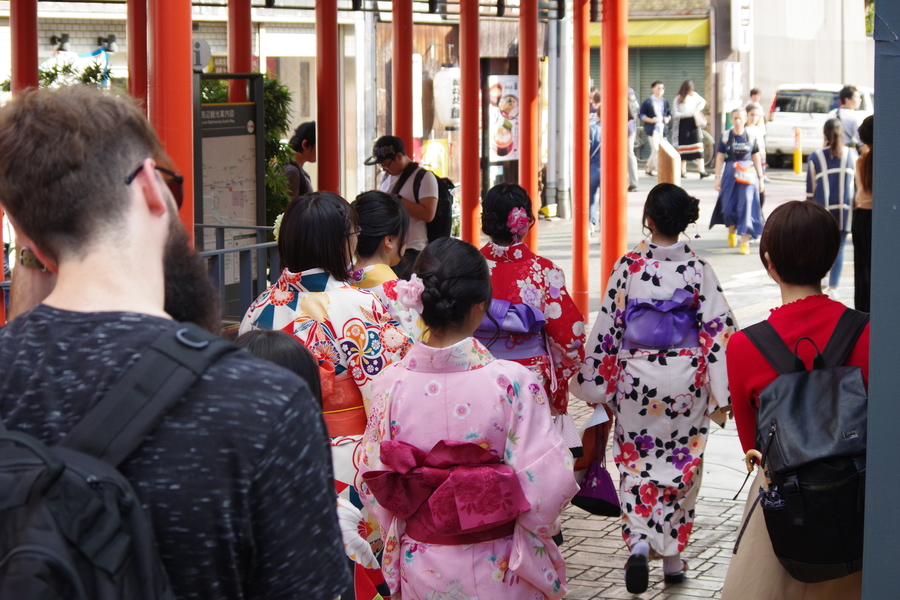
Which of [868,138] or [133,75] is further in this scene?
[133,75]

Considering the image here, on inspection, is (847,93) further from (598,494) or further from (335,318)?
(335,318)

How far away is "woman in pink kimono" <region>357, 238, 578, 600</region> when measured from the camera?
3121mm

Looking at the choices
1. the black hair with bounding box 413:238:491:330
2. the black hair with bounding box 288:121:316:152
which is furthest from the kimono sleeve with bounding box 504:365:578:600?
the black hair with bounding box 288:121:316:152

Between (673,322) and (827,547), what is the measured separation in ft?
6.48

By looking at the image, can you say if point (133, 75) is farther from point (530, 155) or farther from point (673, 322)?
point (673, 322)

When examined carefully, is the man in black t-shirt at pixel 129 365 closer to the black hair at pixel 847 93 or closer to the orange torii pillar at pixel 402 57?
the orange torii pillar at pixel 402 57

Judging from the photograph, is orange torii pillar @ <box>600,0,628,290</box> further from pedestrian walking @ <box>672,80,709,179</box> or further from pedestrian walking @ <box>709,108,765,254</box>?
pedestrian walking @ <box>672,80,709,179</box>

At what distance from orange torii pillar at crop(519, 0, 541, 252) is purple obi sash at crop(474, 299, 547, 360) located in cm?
493

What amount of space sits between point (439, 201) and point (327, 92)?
1.52 metres

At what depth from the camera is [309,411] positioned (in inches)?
55.9

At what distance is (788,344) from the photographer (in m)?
3.13

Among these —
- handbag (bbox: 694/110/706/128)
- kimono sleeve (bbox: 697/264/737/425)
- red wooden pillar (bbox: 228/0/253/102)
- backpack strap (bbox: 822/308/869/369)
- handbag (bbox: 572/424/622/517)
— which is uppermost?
handbag (bbox: 694/110/706/128)

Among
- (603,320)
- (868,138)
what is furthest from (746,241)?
(603,320)

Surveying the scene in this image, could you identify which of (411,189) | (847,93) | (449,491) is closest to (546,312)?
(449,491)
